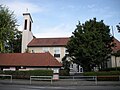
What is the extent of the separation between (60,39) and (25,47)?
1000 centimetres

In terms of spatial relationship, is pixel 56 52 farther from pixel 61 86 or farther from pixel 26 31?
pixel 61 86

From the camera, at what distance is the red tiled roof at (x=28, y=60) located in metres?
36.8

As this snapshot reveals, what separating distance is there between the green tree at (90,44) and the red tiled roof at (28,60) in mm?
4570

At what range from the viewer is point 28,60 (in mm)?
38500

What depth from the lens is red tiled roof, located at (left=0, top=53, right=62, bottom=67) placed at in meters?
36.8

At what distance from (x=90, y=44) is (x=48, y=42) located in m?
23.0

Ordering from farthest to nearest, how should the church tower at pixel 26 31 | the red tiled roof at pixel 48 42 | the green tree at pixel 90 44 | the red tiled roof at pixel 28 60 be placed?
the red tiled roof at pixel 48 42, the church tower at pixel 26 31, the red tiled roof at pixel 28 60, the green tree at pixel 90 44

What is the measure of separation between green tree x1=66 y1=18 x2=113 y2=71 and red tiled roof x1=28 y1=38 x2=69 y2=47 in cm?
1724

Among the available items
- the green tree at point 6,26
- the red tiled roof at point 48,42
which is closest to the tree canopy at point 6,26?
the green tree at point 6,26

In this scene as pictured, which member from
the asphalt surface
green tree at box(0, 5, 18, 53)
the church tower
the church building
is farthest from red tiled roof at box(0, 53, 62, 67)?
the asphalt surface

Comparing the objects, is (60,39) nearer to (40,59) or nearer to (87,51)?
(40,59)

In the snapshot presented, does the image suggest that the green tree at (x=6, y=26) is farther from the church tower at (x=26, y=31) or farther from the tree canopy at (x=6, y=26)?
the church tower at (x=26, y=31)

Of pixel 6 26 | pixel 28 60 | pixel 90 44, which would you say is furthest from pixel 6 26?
pixel 90 44

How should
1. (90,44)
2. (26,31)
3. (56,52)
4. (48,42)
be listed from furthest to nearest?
(48,42) → (26,31) → (56,52) → (90,44)
